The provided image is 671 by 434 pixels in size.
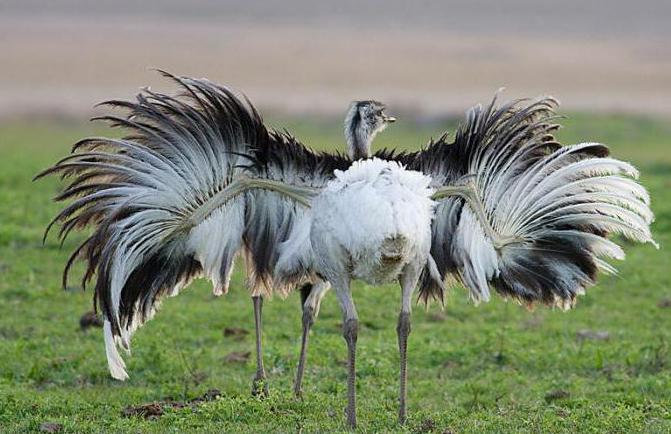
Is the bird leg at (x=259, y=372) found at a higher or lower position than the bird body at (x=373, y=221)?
lower

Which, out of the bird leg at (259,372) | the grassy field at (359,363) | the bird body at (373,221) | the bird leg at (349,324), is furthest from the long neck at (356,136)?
the grassy field at (359,363)

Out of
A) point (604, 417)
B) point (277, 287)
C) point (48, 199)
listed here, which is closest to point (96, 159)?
point (277, 287)

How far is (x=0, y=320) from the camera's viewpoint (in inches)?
504

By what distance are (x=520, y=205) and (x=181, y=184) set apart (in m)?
2.33

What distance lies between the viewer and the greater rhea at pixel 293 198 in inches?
345

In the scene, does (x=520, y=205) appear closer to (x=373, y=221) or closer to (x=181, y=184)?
(x=373, y=221)

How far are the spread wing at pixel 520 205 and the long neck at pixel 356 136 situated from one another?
17.5 inches

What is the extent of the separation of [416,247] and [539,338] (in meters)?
4.67

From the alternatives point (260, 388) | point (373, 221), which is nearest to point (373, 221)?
point (373, 221)

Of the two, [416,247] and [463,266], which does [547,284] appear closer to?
[463,266]

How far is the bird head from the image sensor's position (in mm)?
9102

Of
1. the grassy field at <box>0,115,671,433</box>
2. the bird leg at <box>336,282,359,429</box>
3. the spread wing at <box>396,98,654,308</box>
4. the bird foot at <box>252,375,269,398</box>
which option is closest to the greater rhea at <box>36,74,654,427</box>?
the spread wing at <box>396,98,654,308</box>

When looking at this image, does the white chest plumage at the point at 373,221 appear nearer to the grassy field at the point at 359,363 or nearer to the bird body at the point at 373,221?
the bird body at the point at 373,221

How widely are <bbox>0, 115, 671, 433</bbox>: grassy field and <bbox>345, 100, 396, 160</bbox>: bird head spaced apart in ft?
6.14
